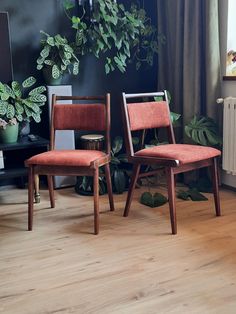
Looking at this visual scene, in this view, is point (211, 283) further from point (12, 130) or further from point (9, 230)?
point (12, 130)

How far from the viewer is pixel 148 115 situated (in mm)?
2541

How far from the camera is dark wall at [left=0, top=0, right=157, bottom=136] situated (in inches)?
122

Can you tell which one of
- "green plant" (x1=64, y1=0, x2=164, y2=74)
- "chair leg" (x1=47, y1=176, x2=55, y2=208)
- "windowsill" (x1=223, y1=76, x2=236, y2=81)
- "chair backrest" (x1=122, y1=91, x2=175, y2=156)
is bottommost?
"chair leg" (x1=47, y1=176, x2=55, y2=208)

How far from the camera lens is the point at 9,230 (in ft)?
7.70

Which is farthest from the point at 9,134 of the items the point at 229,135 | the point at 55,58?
the point at 229,135

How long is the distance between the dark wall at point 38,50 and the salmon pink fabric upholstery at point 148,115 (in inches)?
38.4

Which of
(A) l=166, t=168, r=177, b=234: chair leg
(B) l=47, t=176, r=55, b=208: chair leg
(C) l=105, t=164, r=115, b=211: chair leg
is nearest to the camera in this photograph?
(A) l=166, t=168, r=177, b=234: chair leg

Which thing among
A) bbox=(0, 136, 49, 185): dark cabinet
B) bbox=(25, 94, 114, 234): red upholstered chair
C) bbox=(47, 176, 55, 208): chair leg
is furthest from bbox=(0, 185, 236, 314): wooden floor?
bbox=(0, 136, 49, 185): dark cabinet

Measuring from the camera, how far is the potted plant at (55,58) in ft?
9.61

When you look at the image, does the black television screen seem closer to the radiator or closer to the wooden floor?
the wooden floor

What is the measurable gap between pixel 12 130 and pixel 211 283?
1813mm

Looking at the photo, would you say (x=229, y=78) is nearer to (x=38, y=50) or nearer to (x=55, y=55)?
(x=55, y=55)

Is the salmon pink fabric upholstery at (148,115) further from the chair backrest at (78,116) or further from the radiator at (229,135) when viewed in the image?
the radiator at (229,135)

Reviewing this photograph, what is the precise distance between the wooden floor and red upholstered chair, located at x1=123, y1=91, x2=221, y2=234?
6.8 inches
